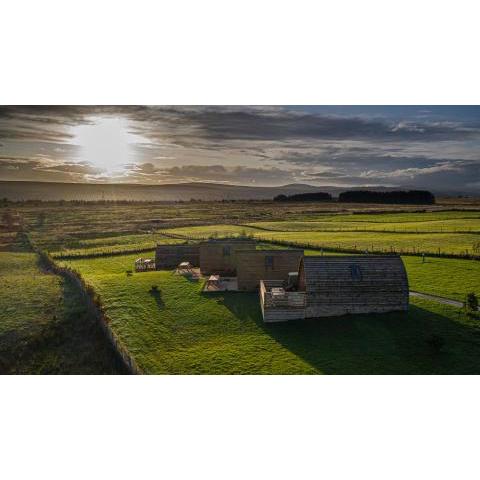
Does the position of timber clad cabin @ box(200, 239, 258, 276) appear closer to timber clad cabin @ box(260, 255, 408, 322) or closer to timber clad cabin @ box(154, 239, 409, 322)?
timber clad cabin @ box(154, 239, 409, 322)

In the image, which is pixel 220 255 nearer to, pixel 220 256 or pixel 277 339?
pixel 220 256

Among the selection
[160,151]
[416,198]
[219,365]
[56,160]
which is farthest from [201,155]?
[416,198]

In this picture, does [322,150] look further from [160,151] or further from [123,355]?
[123,355]

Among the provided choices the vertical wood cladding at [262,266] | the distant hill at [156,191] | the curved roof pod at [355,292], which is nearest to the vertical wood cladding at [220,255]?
the vertical wood cladding at [262,266]

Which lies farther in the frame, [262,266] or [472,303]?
[262,266]

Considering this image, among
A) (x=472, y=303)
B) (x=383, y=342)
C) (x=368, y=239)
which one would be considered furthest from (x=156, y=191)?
(x=472, y=303)

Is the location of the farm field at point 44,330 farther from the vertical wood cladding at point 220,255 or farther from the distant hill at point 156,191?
the vertical wood cladding at point 220,255

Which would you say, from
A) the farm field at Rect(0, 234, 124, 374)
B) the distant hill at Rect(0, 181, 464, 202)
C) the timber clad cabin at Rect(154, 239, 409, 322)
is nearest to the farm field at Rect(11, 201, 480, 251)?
the distant hill at Rect(0, 181, 464, 202)
